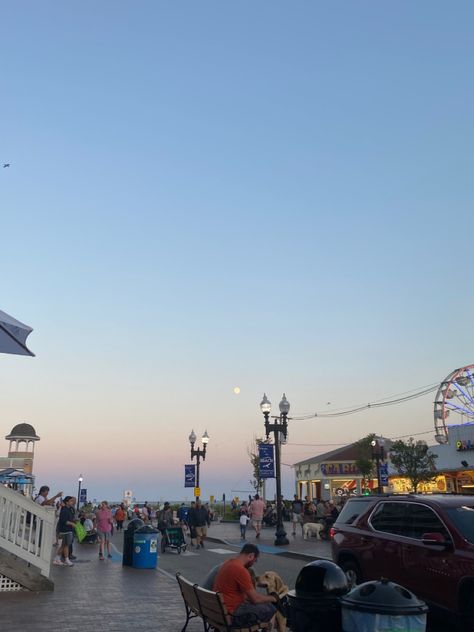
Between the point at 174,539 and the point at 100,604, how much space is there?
1165cm

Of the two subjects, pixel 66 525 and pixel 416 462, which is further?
pixel 416 462

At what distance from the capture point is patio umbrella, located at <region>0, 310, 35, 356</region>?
958 cm

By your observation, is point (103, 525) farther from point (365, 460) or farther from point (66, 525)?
point (365, 460)

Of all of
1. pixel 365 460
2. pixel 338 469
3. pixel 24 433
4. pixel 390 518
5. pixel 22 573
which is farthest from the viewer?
pixel 24 433

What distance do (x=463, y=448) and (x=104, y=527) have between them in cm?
2964

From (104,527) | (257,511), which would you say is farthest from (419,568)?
(257,511)

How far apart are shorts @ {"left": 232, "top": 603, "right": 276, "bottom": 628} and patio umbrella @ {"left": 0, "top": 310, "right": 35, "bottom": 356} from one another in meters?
5.26

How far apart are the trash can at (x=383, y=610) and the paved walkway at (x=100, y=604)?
14.0 feet

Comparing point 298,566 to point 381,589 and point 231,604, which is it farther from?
point 381,589

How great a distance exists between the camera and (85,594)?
1167cm

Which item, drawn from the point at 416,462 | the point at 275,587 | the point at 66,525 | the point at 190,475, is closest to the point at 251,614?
the point at 275,587

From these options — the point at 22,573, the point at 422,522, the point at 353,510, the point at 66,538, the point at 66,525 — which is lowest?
the point at 22,573

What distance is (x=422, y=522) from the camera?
30.2 ft

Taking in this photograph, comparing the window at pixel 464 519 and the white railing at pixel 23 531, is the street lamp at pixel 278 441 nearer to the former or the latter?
the white railing at pixel 23 531
